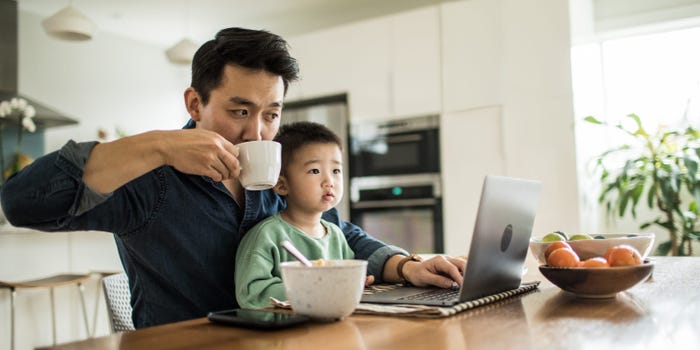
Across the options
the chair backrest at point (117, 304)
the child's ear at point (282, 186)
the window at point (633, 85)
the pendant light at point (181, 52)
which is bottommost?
the chair backrest at point (117, 304)

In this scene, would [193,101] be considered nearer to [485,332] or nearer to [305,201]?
[305,201]

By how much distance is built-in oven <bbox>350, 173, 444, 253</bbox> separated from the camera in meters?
3.93

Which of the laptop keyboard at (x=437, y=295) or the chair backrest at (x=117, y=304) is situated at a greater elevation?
the laptop keyboard at (x=437, y=295)

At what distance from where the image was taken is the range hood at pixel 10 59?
14.2 ft

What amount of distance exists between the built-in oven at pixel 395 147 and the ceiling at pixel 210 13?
51.2 inches

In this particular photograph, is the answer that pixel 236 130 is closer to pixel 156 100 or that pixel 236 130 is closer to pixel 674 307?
pixel 674 307

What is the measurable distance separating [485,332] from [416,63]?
3553mm

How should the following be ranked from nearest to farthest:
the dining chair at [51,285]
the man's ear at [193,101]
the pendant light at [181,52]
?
the man's ear at [193,101]
the dining chair at [51,285]
the pendant light at [181,52]

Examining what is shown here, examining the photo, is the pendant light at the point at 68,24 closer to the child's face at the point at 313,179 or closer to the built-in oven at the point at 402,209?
the built-in oven at the point at 402,209

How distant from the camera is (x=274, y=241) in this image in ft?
3.79

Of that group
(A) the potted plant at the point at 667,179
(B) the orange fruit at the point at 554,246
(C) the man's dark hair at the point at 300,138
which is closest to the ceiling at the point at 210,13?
(A) the potted plant at the point at 667,179

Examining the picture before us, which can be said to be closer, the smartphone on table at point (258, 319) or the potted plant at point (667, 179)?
the smartphone on table at point (258, 319)

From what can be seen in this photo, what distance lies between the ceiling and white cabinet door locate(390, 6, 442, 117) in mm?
827

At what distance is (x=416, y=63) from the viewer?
13.4 feet
